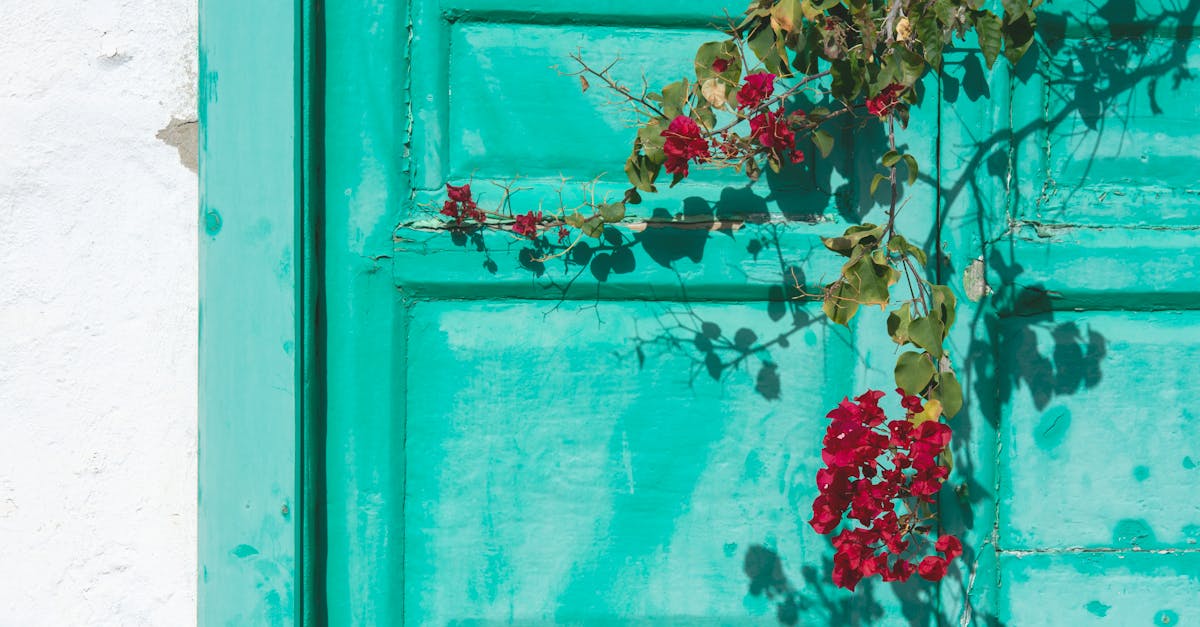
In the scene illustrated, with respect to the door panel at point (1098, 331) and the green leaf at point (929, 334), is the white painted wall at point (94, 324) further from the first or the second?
the door panel at point (1098, 331)

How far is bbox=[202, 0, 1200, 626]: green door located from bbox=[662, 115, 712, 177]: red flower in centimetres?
10

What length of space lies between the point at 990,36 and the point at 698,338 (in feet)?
1.88

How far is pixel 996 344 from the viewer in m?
1.29

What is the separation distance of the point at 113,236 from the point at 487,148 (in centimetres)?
52

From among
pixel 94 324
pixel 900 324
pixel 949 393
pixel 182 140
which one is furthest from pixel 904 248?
pixel 94 324

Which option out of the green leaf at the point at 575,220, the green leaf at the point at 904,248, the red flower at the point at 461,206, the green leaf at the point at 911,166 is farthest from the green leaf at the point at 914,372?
the red flower at the point at 461,206

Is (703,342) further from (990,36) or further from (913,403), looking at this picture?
(990,36)

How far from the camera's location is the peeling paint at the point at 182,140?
121 centimetres

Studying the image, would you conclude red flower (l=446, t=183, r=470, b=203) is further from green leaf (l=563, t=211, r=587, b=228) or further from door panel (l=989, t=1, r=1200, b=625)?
door panel (l=989, t=1, r=1200, b=625)

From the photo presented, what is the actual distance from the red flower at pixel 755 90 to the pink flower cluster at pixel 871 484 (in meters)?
0.41

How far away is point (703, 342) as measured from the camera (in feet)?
4.17

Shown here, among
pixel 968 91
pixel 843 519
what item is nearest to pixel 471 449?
pixel 843 519

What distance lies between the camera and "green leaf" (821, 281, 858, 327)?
3.85 feet

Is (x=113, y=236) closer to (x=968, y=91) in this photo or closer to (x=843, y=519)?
(x=843, y=519)
